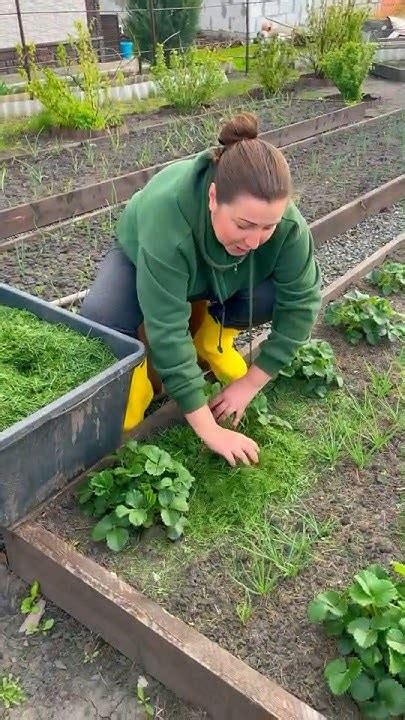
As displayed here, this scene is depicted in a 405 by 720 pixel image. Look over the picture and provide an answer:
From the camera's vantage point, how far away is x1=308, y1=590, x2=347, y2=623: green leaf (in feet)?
4.92

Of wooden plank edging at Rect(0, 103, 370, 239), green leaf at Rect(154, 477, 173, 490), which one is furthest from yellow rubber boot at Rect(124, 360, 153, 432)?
wooden plank edging at Rect(0, 103, 370, 239)

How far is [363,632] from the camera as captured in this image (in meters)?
1.42

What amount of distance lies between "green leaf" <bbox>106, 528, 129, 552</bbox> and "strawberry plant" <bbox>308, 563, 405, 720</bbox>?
52cm

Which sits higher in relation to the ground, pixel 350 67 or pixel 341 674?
pixel 350 67

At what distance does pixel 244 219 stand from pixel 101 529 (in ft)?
2.92

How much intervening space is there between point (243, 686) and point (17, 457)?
768mm

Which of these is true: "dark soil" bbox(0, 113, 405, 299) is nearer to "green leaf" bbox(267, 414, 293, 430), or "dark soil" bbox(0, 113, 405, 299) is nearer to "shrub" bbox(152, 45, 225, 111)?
"green leaf" bbox(267, 414, 293, 430)

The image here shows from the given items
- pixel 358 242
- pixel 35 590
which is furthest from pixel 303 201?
pixel 35 590

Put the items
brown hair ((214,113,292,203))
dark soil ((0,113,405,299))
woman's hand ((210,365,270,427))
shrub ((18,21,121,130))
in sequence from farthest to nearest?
1. shrub ((18,21,121,130))
2. dark soil ((0,113,405,299))
3. woman's hand ((210,365,270,427))
4. brown hair ((214,113,292,203))

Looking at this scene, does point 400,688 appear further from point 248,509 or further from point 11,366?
point 11,366

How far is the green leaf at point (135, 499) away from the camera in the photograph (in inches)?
70.5

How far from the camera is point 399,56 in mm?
11195

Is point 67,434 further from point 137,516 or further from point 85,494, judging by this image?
point 137,516

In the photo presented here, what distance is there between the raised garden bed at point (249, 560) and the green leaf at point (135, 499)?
0.11 meters
